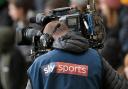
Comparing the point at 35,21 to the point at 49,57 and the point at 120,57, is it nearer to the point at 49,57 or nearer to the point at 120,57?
the point at 49,57

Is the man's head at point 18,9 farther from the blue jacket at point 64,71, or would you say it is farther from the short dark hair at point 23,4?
the blue jacket at point 64,71

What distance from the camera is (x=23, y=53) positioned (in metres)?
8.64

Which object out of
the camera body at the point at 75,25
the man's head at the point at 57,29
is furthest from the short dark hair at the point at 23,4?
the man's head at the point at 57,29

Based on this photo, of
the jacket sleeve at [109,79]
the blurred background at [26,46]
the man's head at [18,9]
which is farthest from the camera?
the man's head at [18,9]

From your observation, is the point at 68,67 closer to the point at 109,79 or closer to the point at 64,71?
the point at 64,71

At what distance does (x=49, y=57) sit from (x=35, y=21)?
0.53 meters

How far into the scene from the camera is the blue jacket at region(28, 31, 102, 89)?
502cm

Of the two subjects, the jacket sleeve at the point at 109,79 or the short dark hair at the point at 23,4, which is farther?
the short dark hair at the point at 23,4

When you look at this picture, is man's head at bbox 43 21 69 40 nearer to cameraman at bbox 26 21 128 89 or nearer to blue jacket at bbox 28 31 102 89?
cameraman at bbox 26 21 128 89

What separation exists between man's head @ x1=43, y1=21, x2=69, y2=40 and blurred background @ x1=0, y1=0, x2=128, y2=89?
4.79ft

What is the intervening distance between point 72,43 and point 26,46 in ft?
10.2

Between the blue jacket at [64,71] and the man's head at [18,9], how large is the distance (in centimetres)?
534

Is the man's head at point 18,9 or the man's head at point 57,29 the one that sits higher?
the man's head at point 57,29

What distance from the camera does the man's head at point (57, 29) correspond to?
17.1 ft
